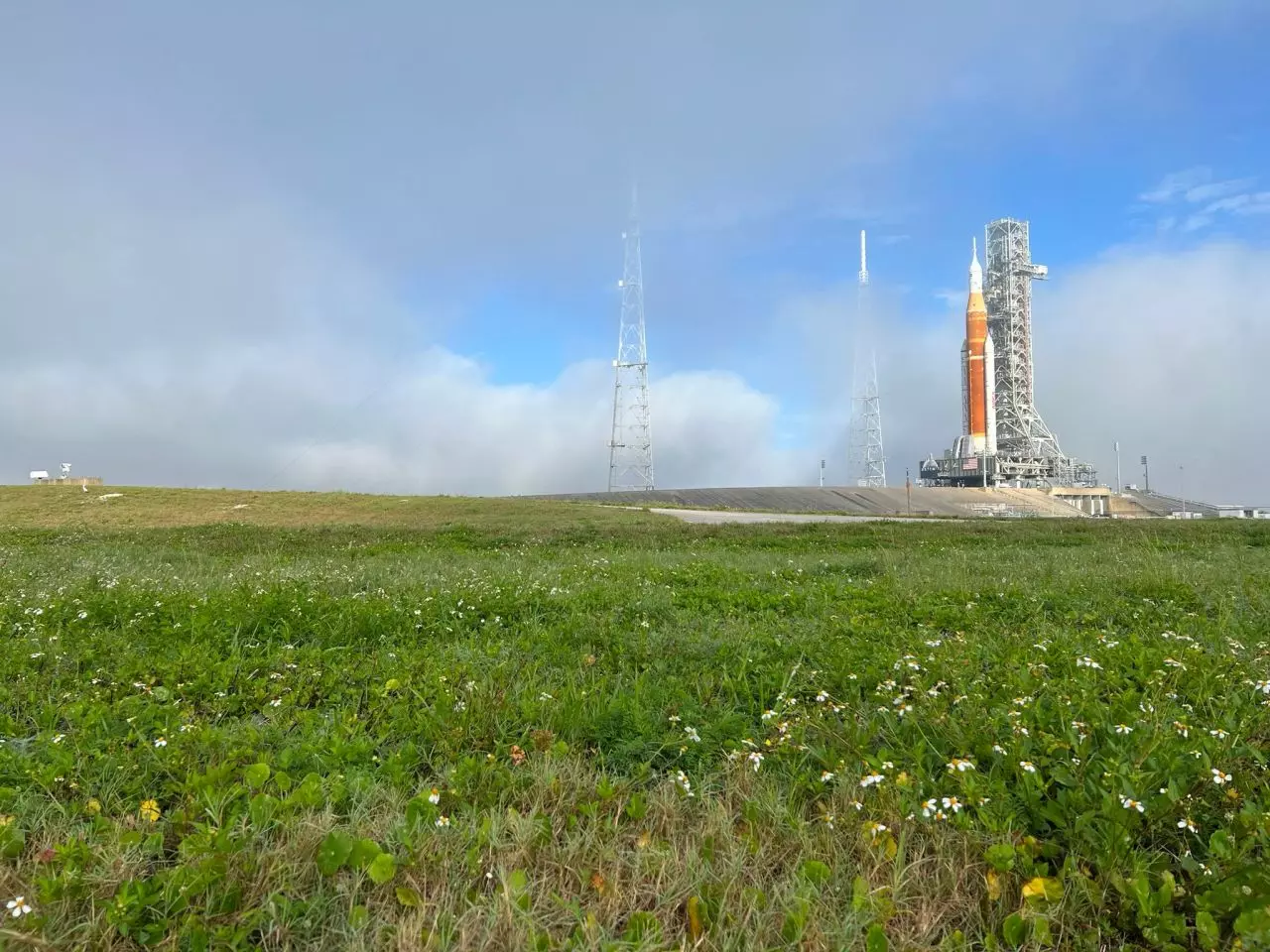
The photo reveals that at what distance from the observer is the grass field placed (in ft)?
9.43

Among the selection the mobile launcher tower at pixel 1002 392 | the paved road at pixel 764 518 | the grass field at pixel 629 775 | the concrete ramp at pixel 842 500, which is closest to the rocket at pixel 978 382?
the mobile launcher tower at pixel 1002 392

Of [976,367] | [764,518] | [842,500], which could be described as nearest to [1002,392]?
[976,367]

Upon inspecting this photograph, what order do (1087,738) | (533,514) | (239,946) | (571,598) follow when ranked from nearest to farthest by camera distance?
(239,946) → (1087,738) → (571,598) → (533,514)

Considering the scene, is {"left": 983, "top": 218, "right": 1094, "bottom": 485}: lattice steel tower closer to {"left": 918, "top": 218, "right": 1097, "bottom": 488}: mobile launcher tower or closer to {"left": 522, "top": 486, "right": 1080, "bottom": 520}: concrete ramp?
{"left": 918, "top": 218, "right": 1097, "bottom": 488}: mobile launcher tower

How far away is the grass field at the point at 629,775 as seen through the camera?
2.87 meters

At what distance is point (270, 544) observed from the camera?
2150 cm

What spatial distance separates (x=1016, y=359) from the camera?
4377 inches

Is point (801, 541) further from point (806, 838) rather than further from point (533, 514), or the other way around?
point (806, 838)

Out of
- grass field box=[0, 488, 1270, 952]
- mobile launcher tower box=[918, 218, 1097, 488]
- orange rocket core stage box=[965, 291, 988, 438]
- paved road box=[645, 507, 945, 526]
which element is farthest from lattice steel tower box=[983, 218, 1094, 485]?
grass field box=[0, 488, 1270, 952]

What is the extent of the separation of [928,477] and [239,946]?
384 feet

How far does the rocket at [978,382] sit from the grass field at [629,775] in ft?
330

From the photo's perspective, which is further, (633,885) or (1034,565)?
(1034,565)

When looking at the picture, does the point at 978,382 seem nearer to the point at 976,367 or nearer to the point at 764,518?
the point at 976,367

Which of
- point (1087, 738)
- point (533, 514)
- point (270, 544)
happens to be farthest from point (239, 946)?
point (533, 514)
